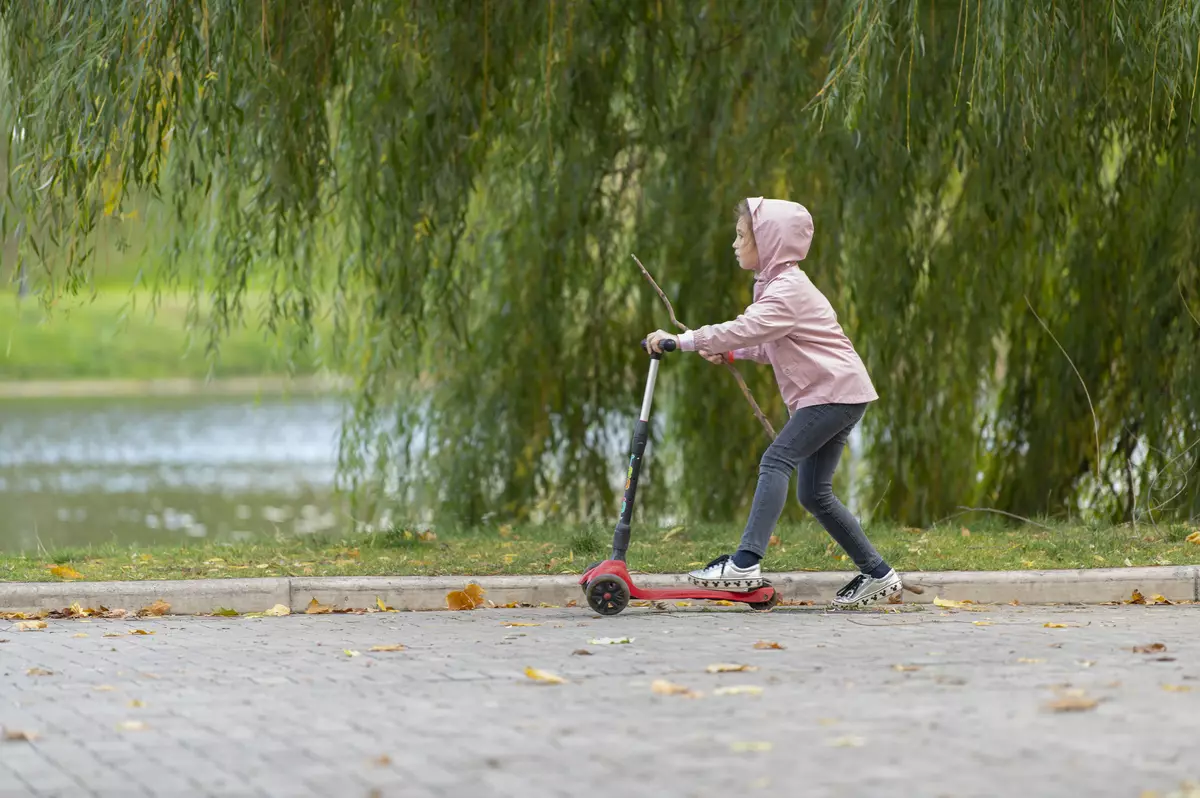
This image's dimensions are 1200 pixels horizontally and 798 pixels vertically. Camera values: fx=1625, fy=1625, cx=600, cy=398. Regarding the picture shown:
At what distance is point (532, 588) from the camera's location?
7473 mm

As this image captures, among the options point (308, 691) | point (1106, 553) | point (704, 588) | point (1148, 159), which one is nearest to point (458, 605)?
point (704, 588)

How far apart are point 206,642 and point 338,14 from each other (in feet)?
12.8

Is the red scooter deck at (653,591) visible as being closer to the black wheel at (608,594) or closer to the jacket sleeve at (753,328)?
the black wheel at (608,594)

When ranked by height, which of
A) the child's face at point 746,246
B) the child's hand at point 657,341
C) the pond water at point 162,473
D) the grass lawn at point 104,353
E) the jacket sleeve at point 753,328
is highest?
the grass lawn at point 104,353

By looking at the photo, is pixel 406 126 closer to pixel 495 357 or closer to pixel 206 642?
pixel 495 357

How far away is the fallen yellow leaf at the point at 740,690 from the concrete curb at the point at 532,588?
7.52ft

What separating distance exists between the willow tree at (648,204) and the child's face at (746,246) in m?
1.04

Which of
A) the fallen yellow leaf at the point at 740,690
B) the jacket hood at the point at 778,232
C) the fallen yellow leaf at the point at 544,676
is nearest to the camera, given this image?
the fallen yellow leaf at the point at 740,690

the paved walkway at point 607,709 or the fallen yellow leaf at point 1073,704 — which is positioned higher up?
the fallen yellow leaf at point 1073,704

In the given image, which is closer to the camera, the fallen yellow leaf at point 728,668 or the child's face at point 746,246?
the fallen yellow leaf at point 728,668

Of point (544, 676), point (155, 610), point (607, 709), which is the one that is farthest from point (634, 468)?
point (155, 610)

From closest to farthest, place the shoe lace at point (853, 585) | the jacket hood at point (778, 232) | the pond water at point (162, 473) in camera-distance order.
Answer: the jacket hood at point (778, 232)
the shoe lace at point (853, 585)
the pond water at point (162, 473)

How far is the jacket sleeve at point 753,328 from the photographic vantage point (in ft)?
21.8

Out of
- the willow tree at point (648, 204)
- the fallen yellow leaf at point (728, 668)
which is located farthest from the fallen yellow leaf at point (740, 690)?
the willow tree at point (648, 204)
